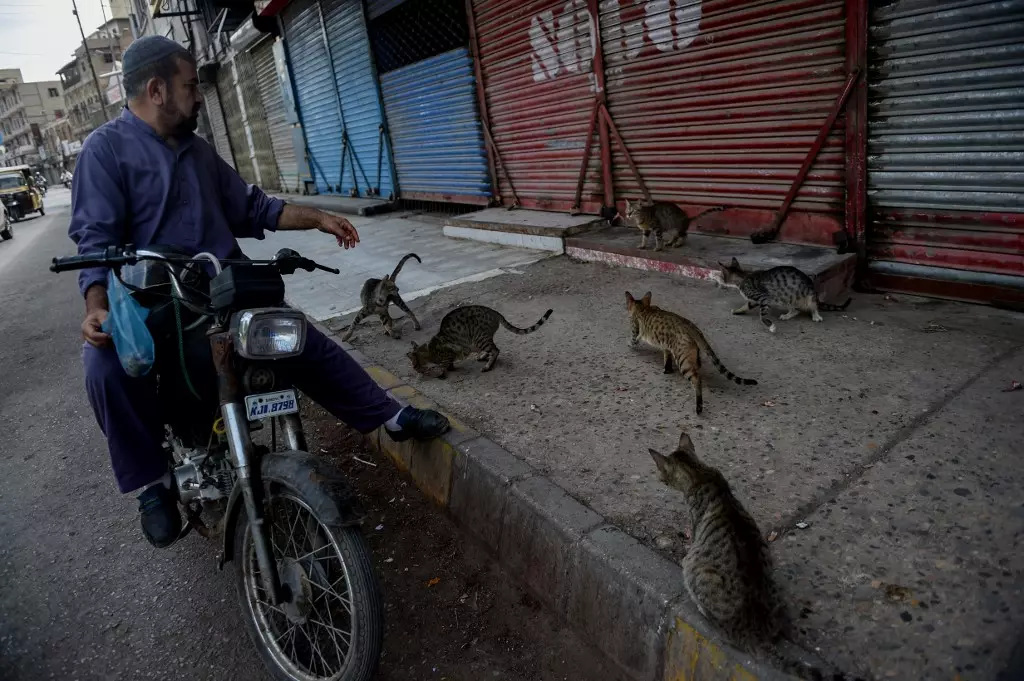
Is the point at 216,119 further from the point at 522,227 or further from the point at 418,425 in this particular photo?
the point at 418,425

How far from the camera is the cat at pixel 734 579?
1.89m

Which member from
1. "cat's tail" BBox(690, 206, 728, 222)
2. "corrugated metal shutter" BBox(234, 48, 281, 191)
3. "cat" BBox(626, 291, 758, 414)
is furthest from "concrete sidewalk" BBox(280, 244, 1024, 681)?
"corrugated metal shutter" BBox(234, 48, 281, 191)

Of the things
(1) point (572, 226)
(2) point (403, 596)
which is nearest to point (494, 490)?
(2) point (403, 596)

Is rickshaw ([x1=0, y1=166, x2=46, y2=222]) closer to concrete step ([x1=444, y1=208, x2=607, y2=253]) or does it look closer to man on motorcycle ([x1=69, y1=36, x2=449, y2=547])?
concrete step ([x1=444, y1=208, x2=607, y2=253])

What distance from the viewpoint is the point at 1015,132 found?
4105 mm

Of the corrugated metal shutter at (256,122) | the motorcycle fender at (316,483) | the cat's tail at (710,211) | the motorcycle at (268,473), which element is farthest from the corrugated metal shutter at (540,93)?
the corrugated metal shutter at (256,122)

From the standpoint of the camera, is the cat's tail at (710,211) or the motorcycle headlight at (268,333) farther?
the cat's tail at (710,211)

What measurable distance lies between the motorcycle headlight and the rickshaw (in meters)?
34.3

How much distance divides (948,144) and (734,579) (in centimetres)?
404

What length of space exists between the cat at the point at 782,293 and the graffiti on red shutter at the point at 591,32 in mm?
2853

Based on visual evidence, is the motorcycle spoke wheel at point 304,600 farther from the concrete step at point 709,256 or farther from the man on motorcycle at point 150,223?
the concrete step at point 709,256

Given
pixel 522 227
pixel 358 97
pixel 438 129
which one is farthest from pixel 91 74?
pixel 522 227

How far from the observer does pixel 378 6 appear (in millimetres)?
→ 11188

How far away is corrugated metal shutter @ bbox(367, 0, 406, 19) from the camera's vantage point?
10695 millimetres
